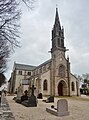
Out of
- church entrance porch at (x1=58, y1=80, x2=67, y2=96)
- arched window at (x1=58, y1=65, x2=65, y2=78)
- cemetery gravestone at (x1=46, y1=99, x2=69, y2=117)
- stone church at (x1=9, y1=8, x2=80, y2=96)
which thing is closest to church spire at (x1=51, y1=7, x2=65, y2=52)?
stone church at (x1=9, y1=8, x2=80, y2=96)

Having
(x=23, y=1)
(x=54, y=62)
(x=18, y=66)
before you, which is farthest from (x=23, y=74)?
(x=23, y=1)

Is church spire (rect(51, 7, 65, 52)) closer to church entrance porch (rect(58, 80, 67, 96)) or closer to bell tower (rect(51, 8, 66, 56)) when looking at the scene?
bell tower (rect(51, 8, 66, 56))

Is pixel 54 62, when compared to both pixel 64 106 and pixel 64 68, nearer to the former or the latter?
pixel 64 68

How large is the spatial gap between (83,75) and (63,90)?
873 inches

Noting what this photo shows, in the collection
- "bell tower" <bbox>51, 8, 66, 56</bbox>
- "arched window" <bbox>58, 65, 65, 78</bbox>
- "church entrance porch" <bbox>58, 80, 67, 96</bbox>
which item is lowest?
"church entrance porch" <bbox>58, 80, 67, 96</bbox>

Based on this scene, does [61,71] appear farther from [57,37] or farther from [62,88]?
[57,37]

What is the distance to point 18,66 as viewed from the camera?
226 ft

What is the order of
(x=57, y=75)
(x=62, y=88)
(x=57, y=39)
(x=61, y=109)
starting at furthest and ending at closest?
(x=57, y=39) → (x=62, y=88) → (x=57, y=75) → (x=61, y=109)

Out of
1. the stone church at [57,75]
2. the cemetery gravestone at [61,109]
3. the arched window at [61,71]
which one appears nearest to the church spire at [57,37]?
the stone church at [57,75]

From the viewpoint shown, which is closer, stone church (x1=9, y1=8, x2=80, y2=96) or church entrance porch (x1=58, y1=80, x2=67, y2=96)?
stone church (x1=9, y1=8, x2=80, y2=96)

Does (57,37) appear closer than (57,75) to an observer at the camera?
No

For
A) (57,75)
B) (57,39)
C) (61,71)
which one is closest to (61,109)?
(57,75)

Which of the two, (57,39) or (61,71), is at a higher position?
(57,39)

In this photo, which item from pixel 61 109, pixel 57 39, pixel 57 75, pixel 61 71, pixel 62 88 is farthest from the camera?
pixel 57 39
